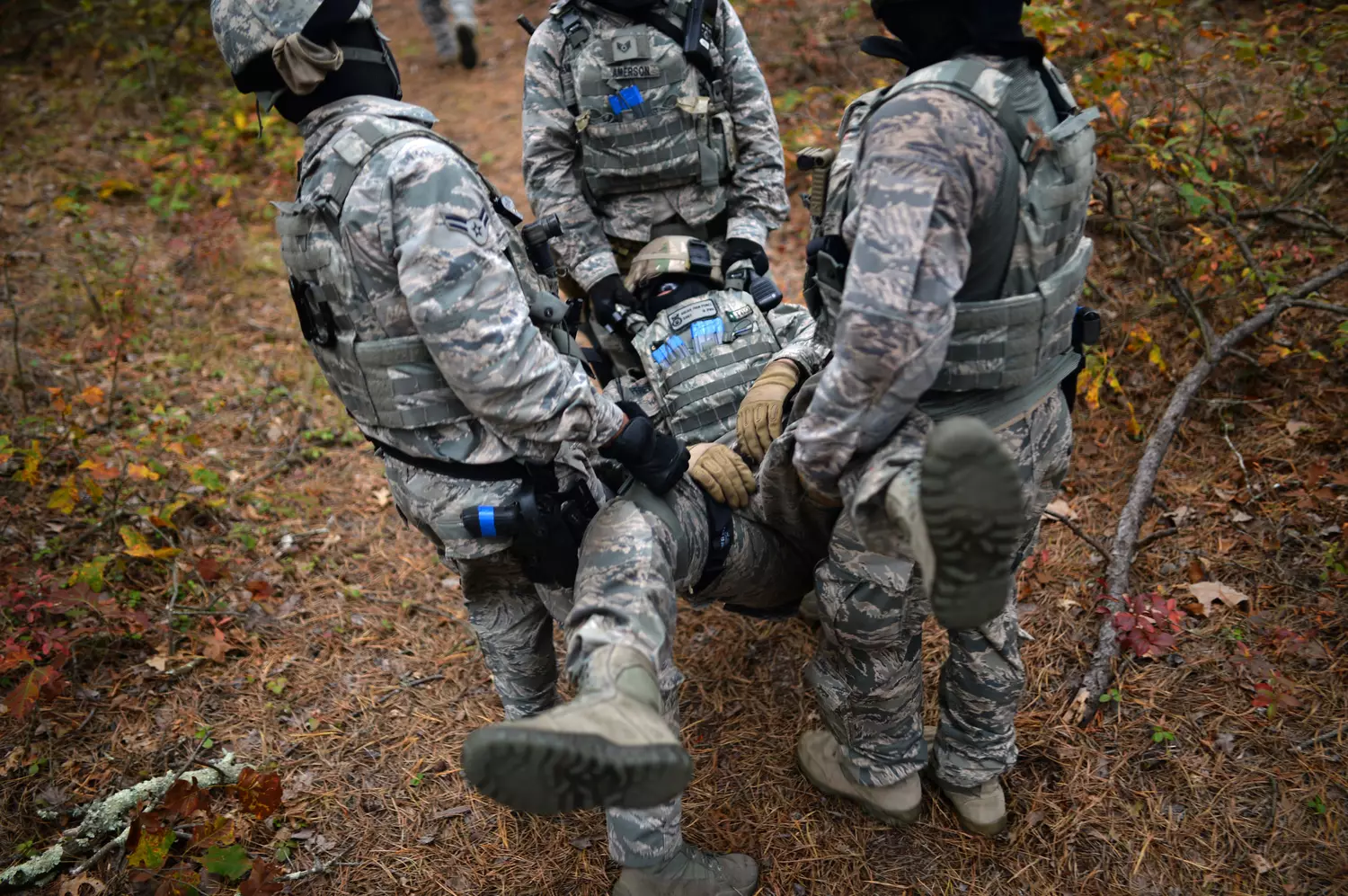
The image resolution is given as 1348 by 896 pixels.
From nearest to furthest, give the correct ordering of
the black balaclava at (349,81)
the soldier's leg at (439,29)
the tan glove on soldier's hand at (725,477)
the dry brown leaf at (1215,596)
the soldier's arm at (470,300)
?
the soldier's arm at (470,300)
the black balaclava at (349,81)
the tan glove on soldier's hand at (725,477)
the dry brown leaf at (1215,596)
the soldier's leg at (439,29)

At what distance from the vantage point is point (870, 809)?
317cm

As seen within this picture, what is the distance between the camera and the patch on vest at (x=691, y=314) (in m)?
3.78

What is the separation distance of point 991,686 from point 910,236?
1.67 metres

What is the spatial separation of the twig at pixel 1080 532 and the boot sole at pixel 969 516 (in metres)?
2.22

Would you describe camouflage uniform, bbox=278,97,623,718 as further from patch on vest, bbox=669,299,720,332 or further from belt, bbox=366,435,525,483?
patch on vest, bbox=669,299,720,332

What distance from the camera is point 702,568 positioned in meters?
3.03

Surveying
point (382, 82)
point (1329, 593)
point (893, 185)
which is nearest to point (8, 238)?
point (382, 82)

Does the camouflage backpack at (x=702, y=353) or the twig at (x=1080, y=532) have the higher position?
the camouflage backpack at (x=702, y=353)

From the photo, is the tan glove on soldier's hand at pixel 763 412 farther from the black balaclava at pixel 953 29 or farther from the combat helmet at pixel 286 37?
the combat helmet at pixel 286 37

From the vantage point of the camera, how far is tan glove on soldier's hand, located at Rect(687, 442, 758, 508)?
120 inches

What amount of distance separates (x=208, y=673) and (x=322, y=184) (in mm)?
2583

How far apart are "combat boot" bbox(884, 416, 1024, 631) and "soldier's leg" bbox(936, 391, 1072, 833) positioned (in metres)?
0.75

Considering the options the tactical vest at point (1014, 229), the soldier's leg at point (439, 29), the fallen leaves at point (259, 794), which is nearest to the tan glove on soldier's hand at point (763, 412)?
the tactical vest at point (1014, 229)

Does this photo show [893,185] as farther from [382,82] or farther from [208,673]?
[208,673]
